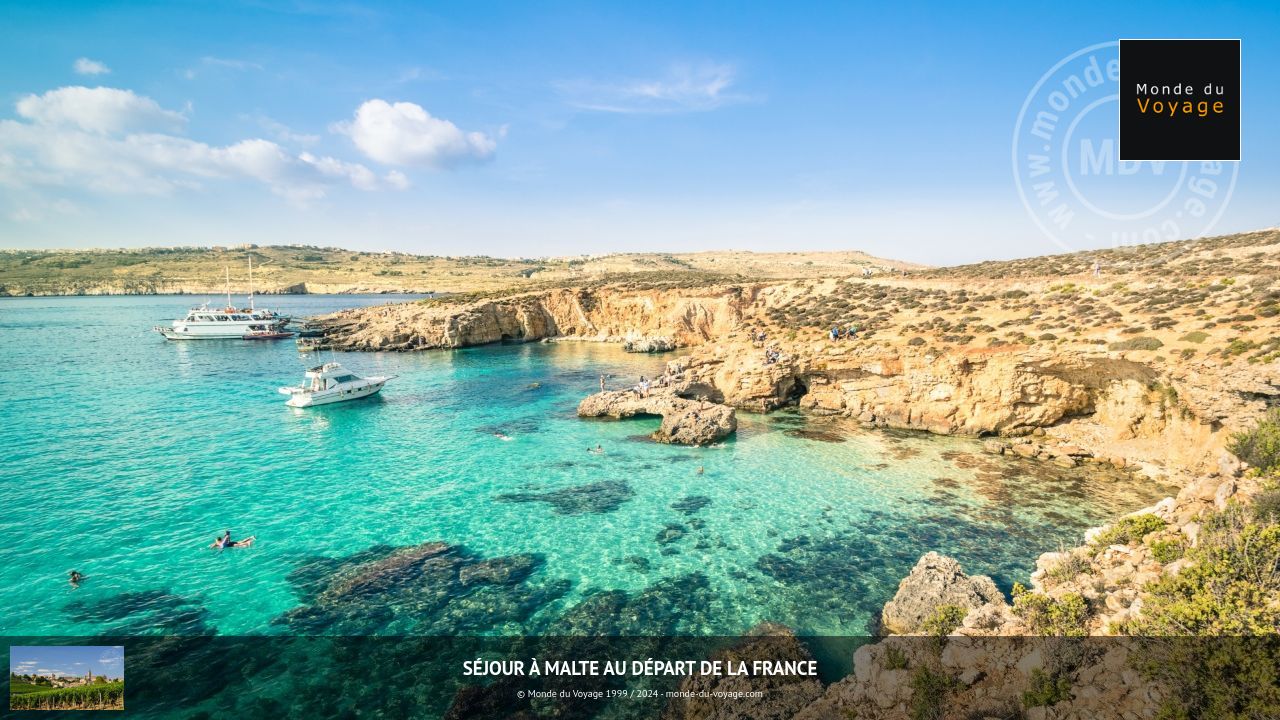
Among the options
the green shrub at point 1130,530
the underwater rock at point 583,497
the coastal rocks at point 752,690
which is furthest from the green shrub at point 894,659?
the underwater rock at point 583,497

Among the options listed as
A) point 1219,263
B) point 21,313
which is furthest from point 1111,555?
point 21,313

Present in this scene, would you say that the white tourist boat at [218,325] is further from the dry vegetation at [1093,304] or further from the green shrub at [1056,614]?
the green shrub at [1056,614]

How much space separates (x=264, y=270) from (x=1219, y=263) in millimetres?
192062

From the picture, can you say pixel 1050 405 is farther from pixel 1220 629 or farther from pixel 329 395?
pixel 329 395

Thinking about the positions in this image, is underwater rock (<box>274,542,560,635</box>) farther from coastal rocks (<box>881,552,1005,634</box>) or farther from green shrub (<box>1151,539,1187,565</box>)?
green shrub (<box>1151,539,1187,565</box>)

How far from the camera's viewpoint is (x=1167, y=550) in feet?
31.7

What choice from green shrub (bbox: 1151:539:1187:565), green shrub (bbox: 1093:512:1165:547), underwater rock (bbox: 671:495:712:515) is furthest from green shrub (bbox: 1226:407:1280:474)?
underwater rock (bbox: 671:495:712:515)

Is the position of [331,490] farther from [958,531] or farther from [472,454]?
[958,531]

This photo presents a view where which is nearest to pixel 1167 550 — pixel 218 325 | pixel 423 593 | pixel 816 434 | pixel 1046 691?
pixel 1046 691

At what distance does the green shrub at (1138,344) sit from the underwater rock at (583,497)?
21.5m

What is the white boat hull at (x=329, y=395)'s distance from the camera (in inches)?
1237

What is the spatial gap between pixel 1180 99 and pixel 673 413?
20.7 m

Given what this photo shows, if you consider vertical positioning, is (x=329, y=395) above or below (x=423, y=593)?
above

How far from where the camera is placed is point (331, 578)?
45.1ft
